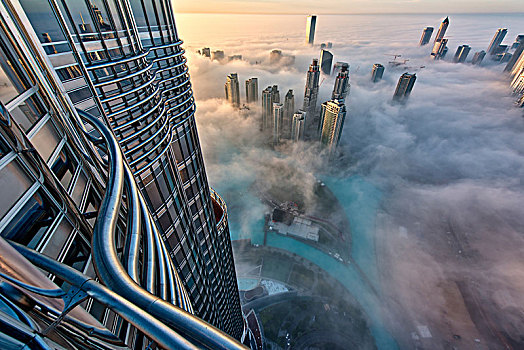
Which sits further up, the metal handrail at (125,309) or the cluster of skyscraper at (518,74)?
the metal handrail at (125,309)

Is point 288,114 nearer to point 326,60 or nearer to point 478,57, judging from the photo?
point 326,60

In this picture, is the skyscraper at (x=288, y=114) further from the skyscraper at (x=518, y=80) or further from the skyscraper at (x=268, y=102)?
the skyscraper at (x=518, y=80)

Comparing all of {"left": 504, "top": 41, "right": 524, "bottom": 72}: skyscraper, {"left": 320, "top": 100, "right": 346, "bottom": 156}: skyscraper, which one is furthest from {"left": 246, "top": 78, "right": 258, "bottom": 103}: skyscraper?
{"left": 504, "top": 41, "right": 524, "bottom": 72}: skyscraper

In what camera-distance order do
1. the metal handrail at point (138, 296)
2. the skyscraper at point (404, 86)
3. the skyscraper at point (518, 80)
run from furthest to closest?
the skyscraper at point (404, 86) < the skyscraper at point (518, 80) < the metal handrail at point (138, 296)

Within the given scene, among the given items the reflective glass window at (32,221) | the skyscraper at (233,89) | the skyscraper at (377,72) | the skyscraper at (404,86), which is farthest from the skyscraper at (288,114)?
the reflective glass window at (32,221)

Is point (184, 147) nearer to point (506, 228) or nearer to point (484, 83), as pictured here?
point (506, 228)

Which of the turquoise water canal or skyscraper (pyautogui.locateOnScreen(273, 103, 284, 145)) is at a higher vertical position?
skyscraper (pyautogui.locateOnScreen(273, 103, 284, 145))

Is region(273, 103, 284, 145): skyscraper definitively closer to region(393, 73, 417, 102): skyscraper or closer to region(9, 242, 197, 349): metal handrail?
region(393, 73, 417, 102): skyscraper
